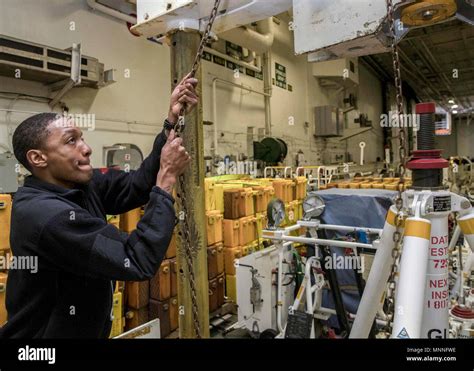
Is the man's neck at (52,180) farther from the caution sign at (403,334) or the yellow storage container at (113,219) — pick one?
the yellow storage container at (113,219)

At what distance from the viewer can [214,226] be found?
4.24 meters

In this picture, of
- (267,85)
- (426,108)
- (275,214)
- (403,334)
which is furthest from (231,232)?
(267,85)

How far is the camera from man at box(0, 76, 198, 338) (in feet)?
3.75

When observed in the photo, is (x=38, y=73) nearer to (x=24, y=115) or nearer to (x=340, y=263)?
(x=24, y=115)

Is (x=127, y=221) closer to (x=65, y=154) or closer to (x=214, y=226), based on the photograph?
(x=214, y=226)

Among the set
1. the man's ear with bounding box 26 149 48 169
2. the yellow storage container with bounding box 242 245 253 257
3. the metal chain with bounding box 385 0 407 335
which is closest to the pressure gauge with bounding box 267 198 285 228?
the yellow storage container with bounding box 242 245 253 257

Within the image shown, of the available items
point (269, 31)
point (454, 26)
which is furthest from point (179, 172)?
point (454, 26)

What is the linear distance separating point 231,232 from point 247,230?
1.05ft

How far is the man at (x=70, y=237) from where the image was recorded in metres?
1.14

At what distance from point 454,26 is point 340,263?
796 centimetres

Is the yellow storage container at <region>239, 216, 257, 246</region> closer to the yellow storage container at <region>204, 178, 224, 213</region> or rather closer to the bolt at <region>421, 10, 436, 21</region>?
the yellow storage container at <region>204, 178, 224, 213</region>

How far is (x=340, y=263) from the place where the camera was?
3.22m

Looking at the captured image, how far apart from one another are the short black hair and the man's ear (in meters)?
0.02

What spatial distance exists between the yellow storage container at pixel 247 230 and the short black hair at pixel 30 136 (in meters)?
3.29
